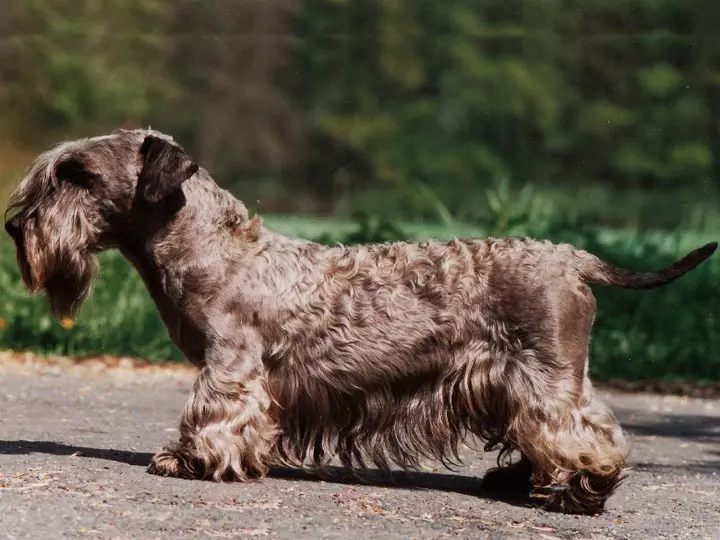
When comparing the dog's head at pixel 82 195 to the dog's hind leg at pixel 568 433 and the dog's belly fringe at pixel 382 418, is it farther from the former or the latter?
the dog's hind leg at pixel 568 433

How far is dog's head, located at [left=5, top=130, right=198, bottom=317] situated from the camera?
548 centimetres

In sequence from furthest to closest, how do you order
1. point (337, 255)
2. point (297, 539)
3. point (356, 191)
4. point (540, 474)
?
point (356, 191)
point (337, 255)
point (540, 474)
point (297, 539)

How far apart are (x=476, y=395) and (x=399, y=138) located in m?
7.58

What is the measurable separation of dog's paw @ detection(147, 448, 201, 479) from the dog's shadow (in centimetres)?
29

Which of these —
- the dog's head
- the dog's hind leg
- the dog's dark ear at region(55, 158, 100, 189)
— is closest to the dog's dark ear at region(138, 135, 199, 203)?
the dog's head

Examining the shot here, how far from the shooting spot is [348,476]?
584cm

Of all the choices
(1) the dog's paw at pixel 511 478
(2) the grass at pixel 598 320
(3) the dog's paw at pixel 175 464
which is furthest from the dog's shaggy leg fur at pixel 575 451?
(2) the grass at pixel 598 320

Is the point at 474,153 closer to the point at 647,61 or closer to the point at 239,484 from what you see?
the point at 647,61

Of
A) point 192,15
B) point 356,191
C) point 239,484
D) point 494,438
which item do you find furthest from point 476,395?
point 192,15

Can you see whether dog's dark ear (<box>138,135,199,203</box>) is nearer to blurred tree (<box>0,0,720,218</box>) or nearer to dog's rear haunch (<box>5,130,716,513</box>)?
dog's rear haunch (<box>5,130,716,513</box>)

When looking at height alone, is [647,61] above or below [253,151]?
above

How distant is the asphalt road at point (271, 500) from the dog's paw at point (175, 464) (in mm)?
71

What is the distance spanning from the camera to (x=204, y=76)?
12711mm

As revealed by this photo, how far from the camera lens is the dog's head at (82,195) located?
5477 millimetres
